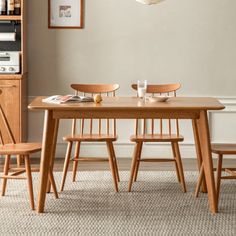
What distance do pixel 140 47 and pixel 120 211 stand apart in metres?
2.52

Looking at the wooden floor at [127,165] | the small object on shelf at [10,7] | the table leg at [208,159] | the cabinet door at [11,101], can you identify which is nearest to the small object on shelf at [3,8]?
the small object on shelf at [10,7]

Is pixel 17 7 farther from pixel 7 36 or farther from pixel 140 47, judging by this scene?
pixel 140 47

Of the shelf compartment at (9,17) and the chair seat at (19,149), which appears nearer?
the chair seat at (19,149)

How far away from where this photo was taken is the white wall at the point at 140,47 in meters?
6.89

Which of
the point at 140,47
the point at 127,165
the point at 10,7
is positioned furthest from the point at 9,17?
the point at 127,165

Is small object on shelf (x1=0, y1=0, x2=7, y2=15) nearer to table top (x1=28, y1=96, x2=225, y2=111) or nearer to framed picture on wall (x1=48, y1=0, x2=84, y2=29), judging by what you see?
framed picture on wall (x1=48, y1=0, x2=84, y2=29)

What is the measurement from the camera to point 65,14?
689 cm

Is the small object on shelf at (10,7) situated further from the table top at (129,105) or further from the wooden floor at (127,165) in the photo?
the table top at (129,105)

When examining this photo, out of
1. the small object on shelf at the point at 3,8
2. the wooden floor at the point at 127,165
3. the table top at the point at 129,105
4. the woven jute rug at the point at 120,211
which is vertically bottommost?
the wooden floor at the point at 127,165

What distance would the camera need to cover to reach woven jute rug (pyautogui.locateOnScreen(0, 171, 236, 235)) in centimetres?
436

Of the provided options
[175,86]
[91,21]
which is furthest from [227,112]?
[91,21]

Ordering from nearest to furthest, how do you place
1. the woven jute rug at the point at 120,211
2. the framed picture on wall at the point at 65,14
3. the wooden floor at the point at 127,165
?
the woven jute rug at the point at 120,211
the wooden floor at the point at 127,165
the framed picture on wall at the point at 65,14

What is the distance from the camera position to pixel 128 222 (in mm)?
4527

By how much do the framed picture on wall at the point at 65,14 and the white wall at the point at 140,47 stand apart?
5 cm
